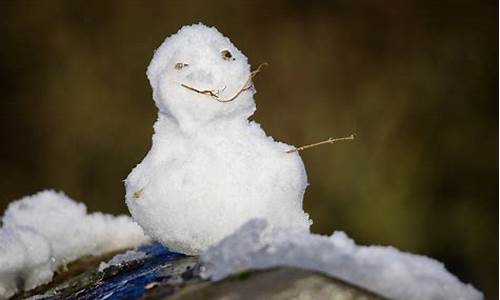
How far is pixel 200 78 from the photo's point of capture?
588 millimetres

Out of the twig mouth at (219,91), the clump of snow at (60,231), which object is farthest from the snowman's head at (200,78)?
the clump of snow at (60,231)

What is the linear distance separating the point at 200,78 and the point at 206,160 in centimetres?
6

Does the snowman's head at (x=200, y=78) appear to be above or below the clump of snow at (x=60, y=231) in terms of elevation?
below

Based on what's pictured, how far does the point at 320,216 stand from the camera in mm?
1438

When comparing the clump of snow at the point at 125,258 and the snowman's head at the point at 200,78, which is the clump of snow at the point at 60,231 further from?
the snowman's head at the point at 200,78

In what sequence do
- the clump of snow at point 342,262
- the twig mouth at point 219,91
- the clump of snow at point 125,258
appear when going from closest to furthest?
the clump of snow at point 342,262
the twig mouth at point 219,91
the clump of snow at point 125,258

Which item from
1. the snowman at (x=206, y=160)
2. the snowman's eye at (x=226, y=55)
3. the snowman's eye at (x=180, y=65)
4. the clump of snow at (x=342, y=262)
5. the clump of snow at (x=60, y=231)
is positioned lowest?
the clump of snow at (x=342, y=262)

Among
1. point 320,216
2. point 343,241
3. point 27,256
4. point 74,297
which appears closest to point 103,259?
point 27,256

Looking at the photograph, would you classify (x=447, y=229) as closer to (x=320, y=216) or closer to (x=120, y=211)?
(x=320, y=216)

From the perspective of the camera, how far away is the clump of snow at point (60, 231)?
2.63 ft

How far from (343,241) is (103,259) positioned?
1.49 feet

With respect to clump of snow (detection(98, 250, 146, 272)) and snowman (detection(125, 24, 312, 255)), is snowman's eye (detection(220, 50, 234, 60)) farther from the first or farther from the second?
clump of snow (detection(98, 250, 146, 272))

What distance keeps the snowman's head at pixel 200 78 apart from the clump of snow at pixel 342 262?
13cm

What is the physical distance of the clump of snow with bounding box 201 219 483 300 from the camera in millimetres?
480
